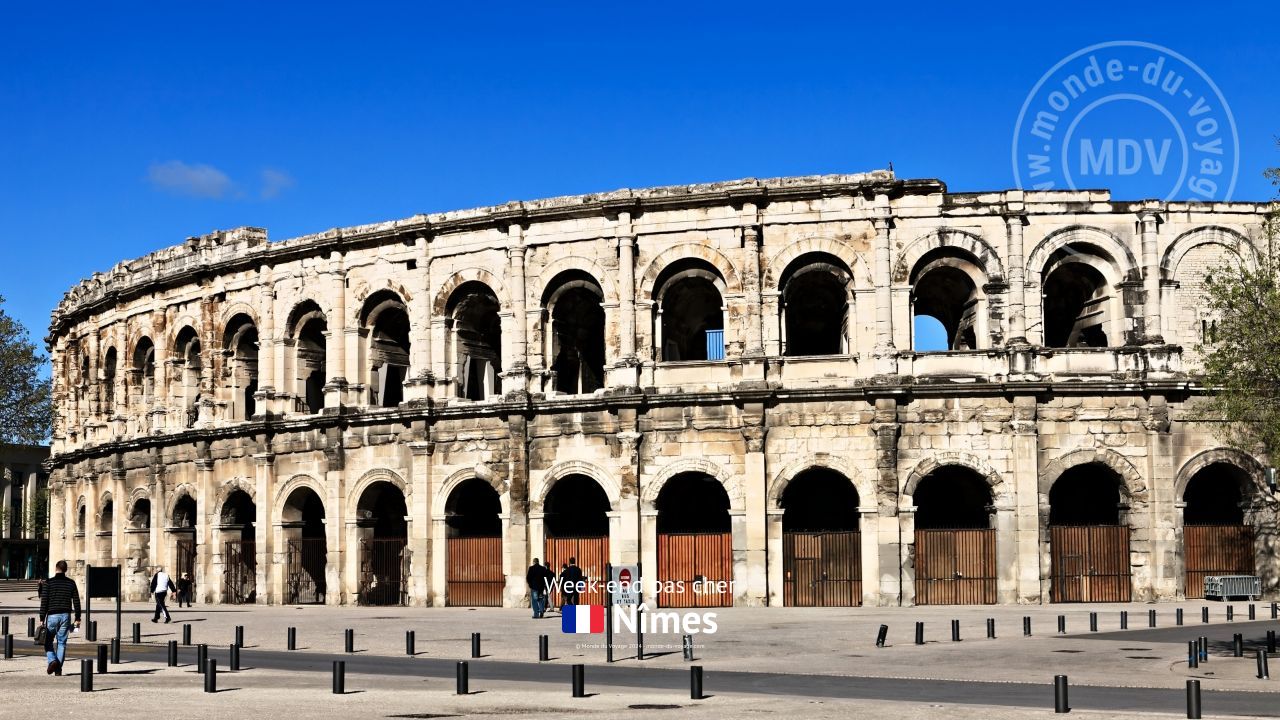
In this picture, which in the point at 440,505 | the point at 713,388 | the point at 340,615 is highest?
the point at 713,388

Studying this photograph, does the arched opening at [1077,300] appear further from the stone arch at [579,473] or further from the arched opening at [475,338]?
the arched opening at [475,338]

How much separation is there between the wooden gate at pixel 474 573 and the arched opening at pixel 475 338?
3737 millimetres

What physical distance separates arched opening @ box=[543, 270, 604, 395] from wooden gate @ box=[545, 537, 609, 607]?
389cm

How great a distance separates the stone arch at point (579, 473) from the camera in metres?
34.2

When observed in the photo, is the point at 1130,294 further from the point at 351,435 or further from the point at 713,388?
the point at 351,435

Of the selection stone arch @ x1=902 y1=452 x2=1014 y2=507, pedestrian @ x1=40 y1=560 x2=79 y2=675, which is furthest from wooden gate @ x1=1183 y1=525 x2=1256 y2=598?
pedestrian @ x1=40 y1=560 x2=79 y2=675

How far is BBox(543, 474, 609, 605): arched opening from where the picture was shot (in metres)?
34.6

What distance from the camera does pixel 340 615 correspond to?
32.6 meters

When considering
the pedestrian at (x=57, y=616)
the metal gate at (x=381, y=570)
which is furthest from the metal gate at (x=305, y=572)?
the pedestrian at (x=57, y=616)

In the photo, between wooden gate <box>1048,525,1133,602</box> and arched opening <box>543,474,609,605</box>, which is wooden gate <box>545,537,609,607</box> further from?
wooden gate <box>1048,525,1133,602</box>

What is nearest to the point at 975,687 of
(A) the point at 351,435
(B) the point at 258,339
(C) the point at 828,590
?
(C) the point at 828,590

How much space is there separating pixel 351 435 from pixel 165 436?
7714mm

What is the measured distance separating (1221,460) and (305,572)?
74.1ft

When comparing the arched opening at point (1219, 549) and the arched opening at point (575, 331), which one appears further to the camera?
the arched opening at point (575, 331)
